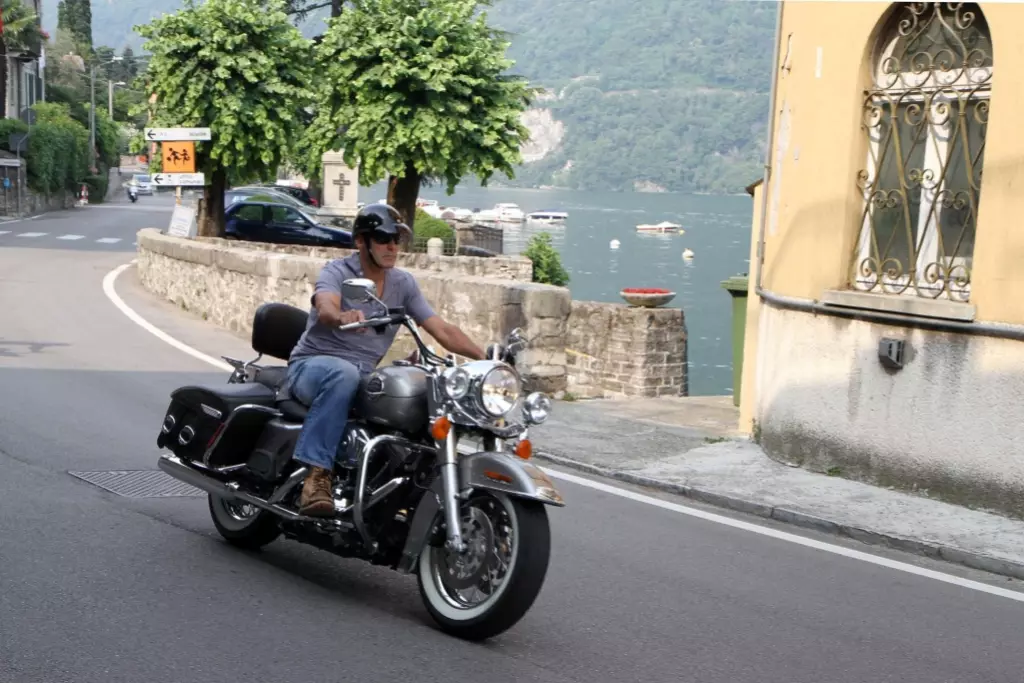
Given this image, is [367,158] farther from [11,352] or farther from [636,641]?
[636,641]

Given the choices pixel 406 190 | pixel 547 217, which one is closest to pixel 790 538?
pixel 406 190

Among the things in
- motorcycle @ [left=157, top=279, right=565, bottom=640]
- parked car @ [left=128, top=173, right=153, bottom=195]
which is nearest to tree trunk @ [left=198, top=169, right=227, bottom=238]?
motorcycle @ [left=157, top=279, right=565, bottom=640]

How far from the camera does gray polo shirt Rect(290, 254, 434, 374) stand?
238 inches

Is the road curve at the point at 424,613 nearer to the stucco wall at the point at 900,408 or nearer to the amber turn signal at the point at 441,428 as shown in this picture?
the amber turn signal at the point at 441,428

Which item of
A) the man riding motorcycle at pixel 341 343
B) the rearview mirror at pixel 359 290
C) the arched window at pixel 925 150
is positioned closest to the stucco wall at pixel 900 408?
the arched window at pixel 925 150

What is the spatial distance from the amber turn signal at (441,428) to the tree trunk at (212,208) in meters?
26.9

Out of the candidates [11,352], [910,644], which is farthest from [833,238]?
[11,352]

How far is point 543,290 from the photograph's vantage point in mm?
12656

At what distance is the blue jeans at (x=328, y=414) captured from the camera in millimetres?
5762

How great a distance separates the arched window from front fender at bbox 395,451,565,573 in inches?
201

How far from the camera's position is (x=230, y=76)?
95.7 feet

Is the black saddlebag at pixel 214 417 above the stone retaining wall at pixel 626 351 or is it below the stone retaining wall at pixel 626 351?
above

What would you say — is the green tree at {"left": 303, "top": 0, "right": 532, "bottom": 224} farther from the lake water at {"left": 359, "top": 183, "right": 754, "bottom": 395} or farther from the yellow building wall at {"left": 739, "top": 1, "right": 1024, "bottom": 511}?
the yellow building wall at {"left": 739, "top": 1, "right": 1024, "bottom": 511}

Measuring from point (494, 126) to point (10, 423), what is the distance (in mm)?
20609
